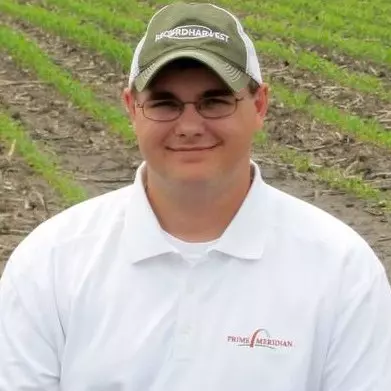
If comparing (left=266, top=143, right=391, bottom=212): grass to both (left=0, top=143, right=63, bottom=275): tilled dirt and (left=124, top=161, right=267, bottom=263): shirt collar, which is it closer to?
(left=0, top=143, right=63, bottom=275): tilled dirt

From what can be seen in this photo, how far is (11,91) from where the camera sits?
9.66m

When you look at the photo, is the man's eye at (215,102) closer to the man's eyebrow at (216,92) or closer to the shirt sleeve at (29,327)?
the man's eyebrow at (216,92)

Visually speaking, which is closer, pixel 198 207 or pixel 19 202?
pixel 198 207

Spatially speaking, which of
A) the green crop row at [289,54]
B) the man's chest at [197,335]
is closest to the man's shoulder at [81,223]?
the man's chest at [197,335]

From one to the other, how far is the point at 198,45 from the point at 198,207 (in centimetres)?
38

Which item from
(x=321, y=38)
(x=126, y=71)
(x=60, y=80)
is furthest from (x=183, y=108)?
(x=321, y=38)

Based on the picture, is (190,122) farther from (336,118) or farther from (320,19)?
(320,19)

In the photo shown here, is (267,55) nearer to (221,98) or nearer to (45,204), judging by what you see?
(45,204)

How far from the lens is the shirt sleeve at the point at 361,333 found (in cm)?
269

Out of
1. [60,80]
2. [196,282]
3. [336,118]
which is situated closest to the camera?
[196,282]

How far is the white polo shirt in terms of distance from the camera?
270cm

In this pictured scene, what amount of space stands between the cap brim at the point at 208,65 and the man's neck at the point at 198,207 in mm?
234

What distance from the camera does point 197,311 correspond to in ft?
8.92

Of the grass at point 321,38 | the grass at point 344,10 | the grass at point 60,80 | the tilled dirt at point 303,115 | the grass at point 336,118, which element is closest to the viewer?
the tilled dirt at point 303,115
